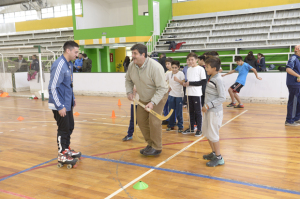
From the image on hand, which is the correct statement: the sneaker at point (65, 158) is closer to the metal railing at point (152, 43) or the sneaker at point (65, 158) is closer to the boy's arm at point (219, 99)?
the boy's arm at point (219, 99)

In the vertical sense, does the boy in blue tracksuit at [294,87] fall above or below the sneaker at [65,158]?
above

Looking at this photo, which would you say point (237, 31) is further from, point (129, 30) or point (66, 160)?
point (66, 160)

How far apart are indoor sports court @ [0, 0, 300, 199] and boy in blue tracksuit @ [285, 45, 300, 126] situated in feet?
0.07

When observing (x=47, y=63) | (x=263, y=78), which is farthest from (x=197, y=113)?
(x=47, y=63)

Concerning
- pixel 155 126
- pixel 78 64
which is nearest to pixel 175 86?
pixel 155 126

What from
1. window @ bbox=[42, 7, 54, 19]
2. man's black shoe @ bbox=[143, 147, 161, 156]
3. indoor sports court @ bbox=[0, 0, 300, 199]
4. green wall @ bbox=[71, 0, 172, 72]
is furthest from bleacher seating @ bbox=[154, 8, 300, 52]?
window @ bbox=[42, 7, 54, 19]

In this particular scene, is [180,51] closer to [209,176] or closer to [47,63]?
[47,63]

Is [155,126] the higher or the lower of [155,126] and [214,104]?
the lower

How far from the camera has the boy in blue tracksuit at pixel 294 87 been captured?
591 centimetres

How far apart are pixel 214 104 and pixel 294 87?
3.19 metres

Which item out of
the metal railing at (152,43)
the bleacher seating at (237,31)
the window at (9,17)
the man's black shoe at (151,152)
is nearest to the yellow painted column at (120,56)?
the bleacher seating at (237,31)

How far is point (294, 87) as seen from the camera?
239 inches

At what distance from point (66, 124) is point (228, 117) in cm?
470

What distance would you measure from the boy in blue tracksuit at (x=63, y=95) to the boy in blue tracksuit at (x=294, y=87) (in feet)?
14.7
